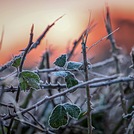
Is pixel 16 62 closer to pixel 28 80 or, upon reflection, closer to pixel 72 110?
pixel 28 80

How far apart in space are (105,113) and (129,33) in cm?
305

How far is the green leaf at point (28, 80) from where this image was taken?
740 millimetres

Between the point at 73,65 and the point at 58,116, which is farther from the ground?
the point at 73,65

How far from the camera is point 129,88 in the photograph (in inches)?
46.6

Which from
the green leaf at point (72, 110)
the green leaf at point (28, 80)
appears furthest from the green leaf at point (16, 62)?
the green leaf at point (72, 110)

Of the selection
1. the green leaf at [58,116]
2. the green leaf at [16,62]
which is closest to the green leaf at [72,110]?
the green leaf at [58,116]

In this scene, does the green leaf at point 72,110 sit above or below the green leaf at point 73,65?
below

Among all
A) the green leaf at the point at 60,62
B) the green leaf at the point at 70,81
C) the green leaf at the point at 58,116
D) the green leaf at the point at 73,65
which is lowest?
the green leaf at the point at 58,116

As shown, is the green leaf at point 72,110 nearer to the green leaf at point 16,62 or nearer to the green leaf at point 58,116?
the green leaf at point 58,116

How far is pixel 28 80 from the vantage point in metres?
0.74

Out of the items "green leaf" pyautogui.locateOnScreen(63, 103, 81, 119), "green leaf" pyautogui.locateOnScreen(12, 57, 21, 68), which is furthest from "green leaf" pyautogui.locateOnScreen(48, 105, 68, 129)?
"green leaf" pyautogui.locateOnScreen(12, 57, 21, 68)

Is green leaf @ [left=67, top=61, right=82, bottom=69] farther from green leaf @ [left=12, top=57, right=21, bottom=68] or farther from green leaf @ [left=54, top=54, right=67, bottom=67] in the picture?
green leaf @ [left=12, top=57, right=21, bottom=68]

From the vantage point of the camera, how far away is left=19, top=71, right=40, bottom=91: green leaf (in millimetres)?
740

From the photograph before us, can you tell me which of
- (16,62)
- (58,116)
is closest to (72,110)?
(58,116)
